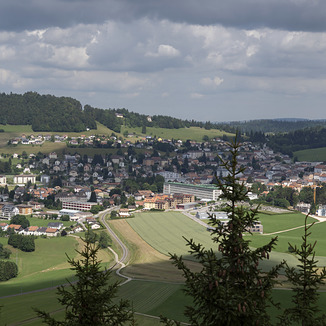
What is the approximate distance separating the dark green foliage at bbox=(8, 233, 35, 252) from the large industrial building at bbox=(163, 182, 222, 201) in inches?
2469

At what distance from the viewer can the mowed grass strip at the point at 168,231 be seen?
79.9 meters

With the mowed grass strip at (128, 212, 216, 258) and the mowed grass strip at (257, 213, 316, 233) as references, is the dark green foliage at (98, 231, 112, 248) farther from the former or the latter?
the mowed grass strip at (257, 213, 316, 233)

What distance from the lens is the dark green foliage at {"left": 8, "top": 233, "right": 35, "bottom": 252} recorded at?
7800 cm

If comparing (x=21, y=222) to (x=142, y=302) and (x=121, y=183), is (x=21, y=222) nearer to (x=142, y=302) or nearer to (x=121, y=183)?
(x=142, y=302)

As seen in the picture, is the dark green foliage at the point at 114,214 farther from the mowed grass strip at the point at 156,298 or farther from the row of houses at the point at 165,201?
the mowed grass strip at the point at 156,298

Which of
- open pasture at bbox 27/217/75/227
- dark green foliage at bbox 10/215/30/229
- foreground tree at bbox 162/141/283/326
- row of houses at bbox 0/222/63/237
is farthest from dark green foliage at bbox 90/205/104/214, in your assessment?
foreground tree at bbox 162/141/283/326

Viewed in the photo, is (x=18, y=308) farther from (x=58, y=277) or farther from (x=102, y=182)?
(x=102, y=182)

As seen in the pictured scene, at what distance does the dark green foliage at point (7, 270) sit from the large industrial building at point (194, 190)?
73.3 m

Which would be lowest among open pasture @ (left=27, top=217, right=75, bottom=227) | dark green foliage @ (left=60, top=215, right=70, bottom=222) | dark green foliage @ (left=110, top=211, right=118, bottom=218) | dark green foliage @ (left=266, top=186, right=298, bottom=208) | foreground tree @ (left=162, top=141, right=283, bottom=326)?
open pasture @ (left=27, top=217, right=75, bottom=227)

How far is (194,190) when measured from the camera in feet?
475

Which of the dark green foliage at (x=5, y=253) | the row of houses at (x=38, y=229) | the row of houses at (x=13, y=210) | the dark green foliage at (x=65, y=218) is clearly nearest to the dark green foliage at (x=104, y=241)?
the row of houses at (x=38, y=229)

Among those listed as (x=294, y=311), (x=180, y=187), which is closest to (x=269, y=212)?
(x=180, y=187)

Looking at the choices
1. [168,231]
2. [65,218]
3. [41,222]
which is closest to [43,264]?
[168,231]

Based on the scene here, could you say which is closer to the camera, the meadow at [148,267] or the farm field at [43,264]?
the meadow at [148,267]
